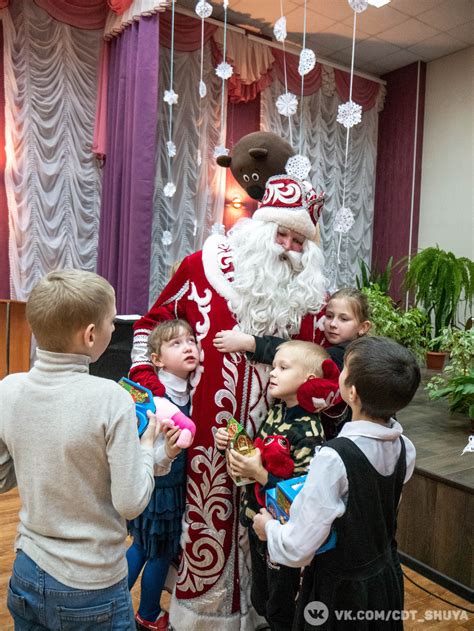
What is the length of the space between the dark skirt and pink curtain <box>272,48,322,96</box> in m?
6.06

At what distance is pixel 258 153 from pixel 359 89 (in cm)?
657

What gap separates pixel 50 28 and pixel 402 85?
4.90m

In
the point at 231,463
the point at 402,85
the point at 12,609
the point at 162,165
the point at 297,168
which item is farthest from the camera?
the point at 402,85

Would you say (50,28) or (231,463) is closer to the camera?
(231,463)

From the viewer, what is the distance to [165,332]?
5.50 feet

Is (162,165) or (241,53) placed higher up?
(241,53)

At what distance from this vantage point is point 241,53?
6230 mm

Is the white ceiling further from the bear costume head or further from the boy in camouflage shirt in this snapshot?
the boy in camouflage shirt

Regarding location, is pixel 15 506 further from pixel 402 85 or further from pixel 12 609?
pixel 402 85

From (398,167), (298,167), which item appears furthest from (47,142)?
(398,167)

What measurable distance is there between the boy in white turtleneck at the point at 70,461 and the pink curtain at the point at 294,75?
6326 millimetres

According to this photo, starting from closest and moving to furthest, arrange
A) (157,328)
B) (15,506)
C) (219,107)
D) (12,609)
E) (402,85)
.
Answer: (12,609) < (157,328) < (15,506) < (219,107) < (402,85)

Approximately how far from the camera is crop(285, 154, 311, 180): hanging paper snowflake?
1787 millimetres

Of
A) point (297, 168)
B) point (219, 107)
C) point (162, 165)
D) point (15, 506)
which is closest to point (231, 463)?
point (297, 168)
